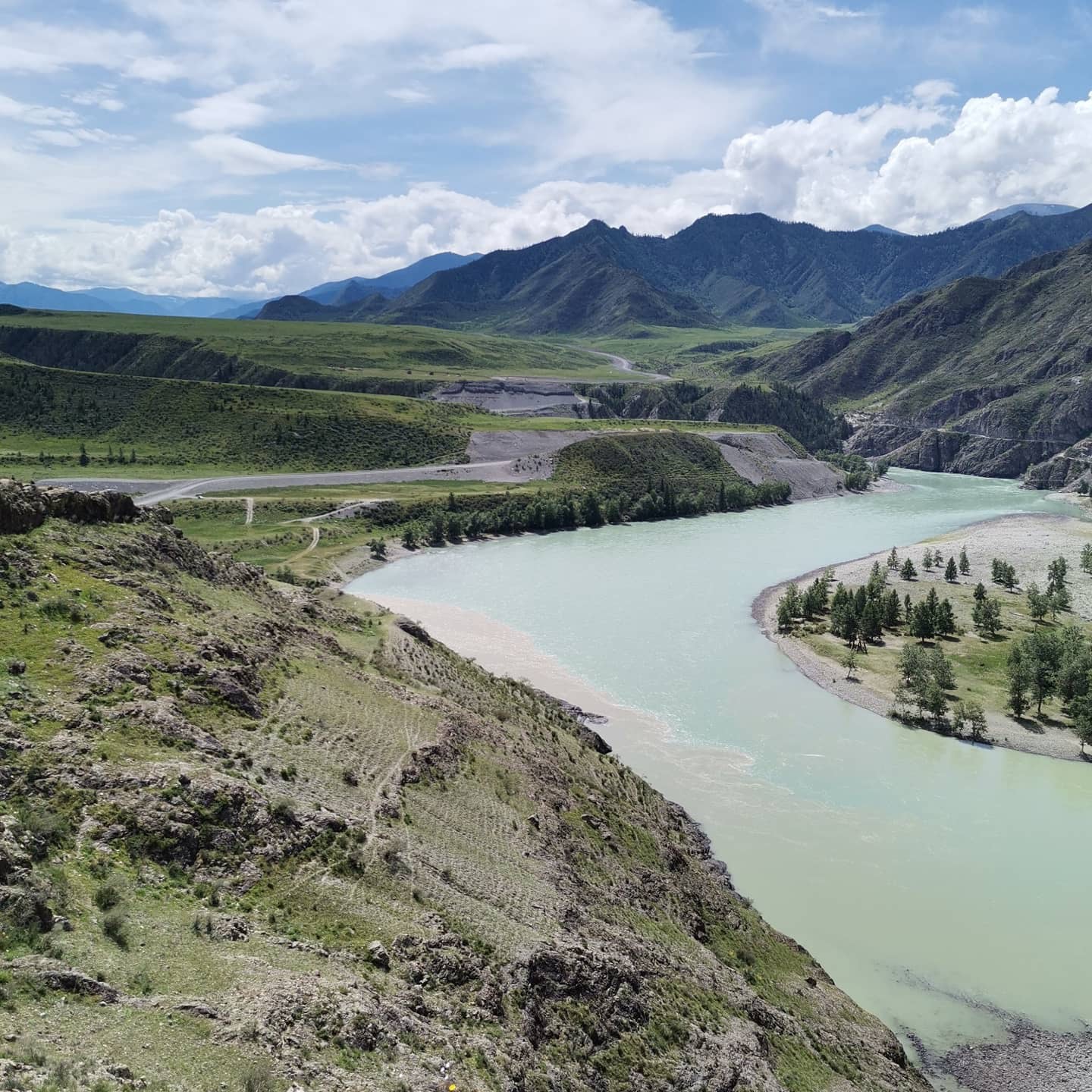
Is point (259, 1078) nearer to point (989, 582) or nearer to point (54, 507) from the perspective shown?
point (54, 507)

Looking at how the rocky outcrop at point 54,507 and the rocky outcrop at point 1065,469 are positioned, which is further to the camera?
the rocky outcrop at point 1065,469

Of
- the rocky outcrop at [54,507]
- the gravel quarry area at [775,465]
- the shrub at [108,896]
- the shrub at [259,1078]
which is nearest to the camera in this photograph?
the shrub at [259,1078]

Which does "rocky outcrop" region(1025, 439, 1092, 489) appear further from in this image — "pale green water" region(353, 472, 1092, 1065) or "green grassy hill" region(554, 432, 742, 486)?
"pale green water" region(353, 472, 1092, 1065)

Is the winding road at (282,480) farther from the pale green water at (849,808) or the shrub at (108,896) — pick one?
the shrub at (108,896)

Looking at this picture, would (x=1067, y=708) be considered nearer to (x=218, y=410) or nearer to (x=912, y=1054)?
(x=912, y=1054)

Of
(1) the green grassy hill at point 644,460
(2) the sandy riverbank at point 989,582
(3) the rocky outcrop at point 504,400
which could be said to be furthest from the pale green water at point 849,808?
(3) the rocky outcrop at point 504,400
